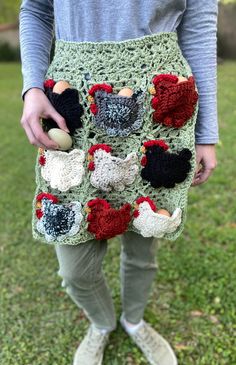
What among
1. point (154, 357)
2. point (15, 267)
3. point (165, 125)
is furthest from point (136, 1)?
point (15, 267)

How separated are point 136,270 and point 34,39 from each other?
39.3 inches

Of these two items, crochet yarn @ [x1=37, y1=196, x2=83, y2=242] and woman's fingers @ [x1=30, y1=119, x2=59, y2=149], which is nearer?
woman's fingers @ [x1=30, y1=119, x2=59, y2=149]

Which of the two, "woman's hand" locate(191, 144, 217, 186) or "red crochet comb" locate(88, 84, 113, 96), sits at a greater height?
"red crochet comb" locate(88, 84, 113, 96)

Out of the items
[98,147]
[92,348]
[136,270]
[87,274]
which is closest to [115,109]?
[98,147]

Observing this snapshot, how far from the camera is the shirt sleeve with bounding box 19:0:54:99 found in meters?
1.44

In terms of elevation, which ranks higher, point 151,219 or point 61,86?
point 61,86

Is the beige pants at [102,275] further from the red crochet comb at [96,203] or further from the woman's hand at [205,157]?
the woman's hand at [205,157]

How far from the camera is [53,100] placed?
1390 millimetres

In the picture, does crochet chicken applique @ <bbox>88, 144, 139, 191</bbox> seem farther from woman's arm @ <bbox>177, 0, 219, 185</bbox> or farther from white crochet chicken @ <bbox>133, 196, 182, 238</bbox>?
woman's arm @ <bbox>177, 0, 219, 185</bbox>

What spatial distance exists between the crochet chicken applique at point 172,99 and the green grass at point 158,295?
44.6 inches

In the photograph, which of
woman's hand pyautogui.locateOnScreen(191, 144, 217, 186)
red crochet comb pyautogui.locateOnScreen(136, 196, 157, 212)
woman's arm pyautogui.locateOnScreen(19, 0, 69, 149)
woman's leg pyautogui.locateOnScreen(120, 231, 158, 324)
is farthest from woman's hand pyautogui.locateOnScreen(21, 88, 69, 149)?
woman's leg pyautogui.locateOnScreen(120, 231, 158, 324)

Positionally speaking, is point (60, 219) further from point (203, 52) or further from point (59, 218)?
point (203, 52)

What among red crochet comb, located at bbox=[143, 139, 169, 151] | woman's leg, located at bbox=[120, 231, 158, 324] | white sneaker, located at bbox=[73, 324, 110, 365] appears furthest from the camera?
white sneaker, located at bbox=[73, 324, 110, 365]

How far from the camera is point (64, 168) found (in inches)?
56.1
